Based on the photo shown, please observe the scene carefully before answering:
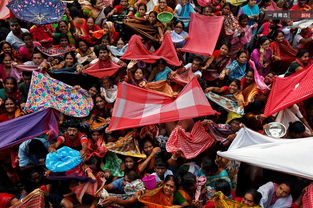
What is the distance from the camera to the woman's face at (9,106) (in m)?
5.73

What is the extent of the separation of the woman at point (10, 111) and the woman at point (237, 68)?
11.5ft

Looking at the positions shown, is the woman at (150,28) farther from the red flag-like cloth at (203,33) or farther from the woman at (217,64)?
the woman at (217,64)

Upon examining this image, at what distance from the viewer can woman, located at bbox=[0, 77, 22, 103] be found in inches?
239

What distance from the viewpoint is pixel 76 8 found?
7.81m

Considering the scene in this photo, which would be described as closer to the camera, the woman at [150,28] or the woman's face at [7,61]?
the woman's face at [7,61]

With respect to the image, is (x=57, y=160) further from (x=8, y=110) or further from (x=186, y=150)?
(x=186, y=150)

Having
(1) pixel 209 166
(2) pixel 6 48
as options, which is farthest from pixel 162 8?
(1) pixel 209 166

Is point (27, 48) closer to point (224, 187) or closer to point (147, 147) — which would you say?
point (147, 147)

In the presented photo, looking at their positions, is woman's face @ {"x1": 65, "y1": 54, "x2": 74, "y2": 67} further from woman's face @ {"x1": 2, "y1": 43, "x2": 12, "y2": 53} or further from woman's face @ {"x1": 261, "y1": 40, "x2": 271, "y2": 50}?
woman's face @ {"x1": 261, "y1": 40, "x2": 271, "y2": 50}

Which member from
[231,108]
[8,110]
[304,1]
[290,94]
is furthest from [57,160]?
[304,1]

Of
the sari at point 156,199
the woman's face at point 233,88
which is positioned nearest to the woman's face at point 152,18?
the woman's face at point 233,88

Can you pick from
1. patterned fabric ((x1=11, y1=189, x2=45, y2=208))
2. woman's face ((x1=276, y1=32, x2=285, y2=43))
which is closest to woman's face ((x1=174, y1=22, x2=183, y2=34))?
woman's face ((x1=276, y1=32, x2=285, y2=43))

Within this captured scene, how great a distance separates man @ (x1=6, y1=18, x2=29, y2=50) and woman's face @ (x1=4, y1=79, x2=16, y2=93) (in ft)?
3.85

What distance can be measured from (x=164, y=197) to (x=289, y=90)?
2.50m
